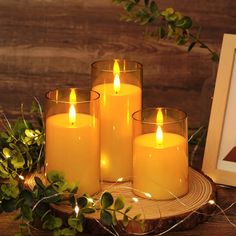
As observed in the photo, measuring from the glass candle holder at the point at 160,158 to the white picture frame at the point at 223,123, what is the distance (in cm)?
14

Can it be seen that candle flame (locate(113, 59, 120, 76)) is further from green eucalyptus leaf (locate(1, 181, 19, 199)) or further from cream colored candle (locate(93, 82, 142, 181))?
green eucalyptus leaf (locate(1, 181, 19, 199))

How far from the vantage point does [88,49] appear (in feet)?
5.28

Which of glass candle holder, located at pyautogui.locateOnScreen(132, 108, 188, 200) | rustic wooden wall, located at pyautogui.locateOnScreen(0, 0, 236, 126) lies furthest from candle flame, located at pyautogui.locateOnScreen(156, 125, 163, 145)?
rustic wooden wall, located at pyautogui.locateOnScreen(0, 0, 236, 126)

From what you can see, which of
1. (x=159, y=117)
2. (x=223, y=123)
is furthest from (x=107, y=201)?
(x=223, y=123)

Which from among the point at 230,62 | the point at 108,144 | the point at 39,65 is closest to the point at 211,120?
the point at 230,62

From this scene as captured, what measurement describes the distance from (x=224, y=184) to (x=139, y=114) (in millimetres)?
238

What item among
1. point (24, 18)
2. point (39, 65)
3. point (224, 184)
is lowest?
point (224, 184)

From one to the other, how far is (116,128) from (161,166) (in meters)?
0.13

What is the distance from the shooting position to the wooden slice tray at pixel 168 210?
3.45ft

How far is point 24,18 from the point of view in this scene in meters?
1.58

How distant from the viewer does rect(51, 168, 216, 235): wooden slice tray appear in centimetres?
105

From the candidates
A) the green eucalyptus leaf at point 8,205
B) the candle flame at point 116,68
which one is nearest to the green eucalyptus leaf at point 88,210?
the green eucalyptus leaf at point 8,205

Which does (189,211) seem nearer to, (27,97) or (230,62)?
(230,62)

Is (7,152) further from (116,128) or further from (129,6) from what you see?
(129,6)
